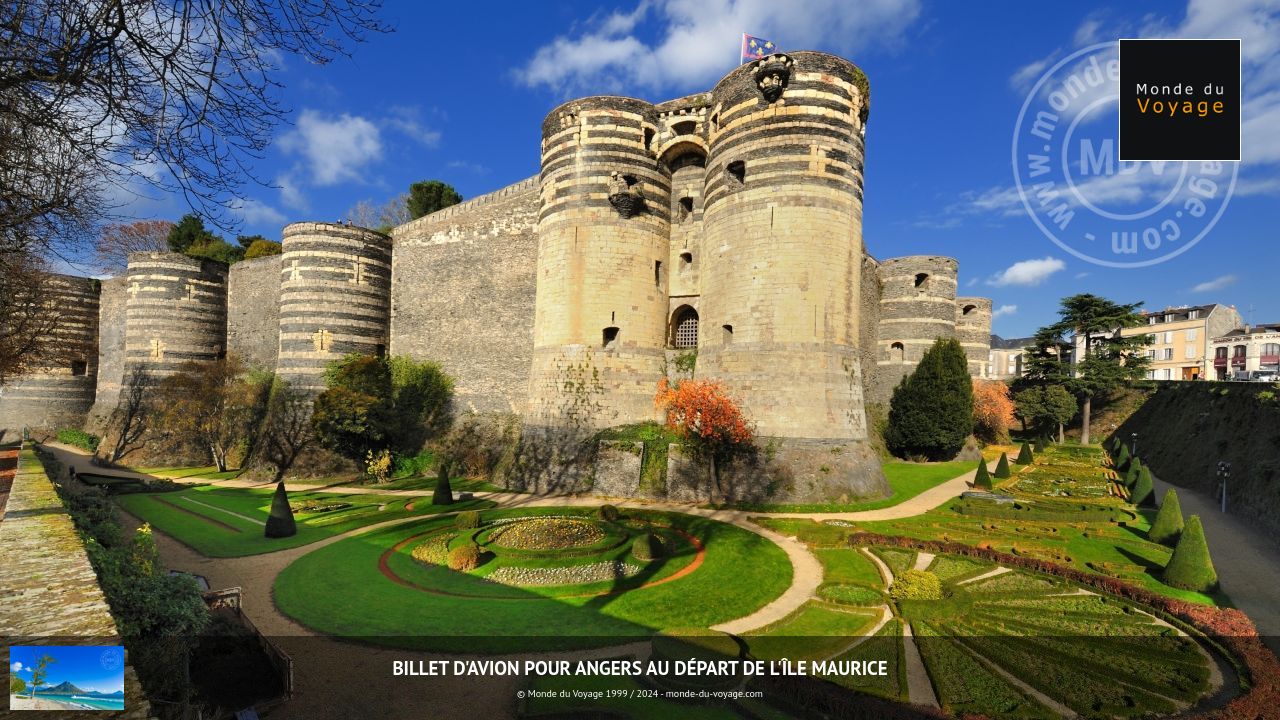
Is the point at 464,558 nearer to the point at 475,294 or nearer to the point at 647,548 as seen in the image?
the point at 647,548

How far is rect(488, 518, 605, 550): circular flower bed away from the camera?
50.0 feet

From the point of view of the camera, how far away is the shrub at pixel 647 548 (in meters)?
14.8

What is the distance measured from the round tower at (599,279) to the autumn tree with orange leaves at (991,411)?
89.6ft

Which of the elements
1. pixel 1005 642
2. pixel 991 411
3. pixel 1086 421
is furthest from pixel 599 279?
pixel 1086 421

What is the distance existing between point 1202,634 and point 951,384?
23.2m

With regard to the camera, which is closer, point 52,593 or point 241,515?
point 52,593

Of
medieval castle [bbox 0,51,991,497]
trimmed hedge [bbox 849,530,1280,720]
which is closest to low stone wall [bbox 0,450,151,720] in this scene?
trimmed hedge [bbox 849,530,1280,720]

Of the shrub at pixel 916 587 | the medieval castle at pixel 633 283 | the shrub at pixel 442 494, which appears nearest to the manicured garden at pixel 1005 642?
the shrub at pixel 916 587

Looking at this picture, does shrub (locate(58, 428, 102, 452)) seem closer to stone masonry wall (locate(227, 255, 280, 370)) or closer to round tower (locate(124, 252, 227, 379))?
round tower (locate(124, 252, 227, 379))

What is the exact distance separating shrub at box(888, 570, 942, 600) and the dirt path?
225 inches

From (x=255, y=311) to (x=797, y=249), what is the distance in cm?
3616

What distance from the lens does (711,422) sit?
21.1 metres

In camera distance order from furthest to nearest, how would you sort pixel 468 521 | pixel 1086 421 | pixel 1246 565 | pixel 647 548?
pixel 1086 421, pixel 468 521, pixel 647 548, pixel 1246 565

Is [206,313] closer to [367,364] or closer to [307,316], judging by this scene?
[307,316]
